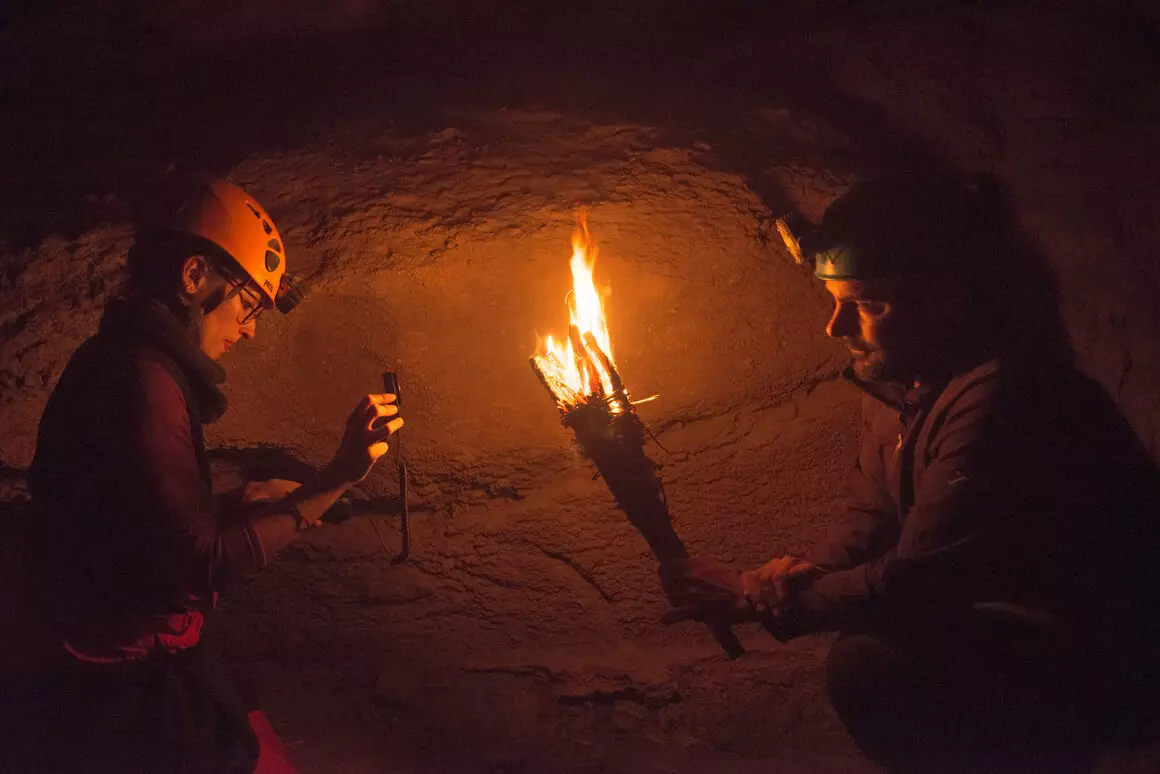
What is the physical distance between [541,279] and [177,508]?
2.28 meters

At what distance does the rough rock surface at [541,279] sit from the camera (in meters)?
3.42

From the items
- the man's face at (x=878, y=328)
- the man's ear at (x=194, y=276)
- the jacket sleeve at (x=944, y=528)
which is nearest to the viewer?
the jacket sleeve at (x=944, y=528)

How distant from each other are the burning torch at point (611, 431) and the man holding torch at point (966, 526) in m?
0.16

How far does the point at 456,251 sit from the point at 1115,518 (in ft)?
10.5

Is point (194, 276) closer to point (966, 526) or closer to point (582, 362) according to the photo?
point (582, 362)

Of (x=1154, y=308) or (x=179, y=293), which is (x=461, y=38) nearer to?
(x=179, y=293)

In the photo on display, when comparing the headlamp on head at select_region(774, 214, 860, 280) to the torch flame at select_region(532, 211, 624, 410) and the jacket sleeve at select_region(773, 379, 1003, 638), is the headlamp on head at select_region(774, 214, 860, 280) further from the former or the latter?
the torch flame at select_region(532, 211, 624, 410)

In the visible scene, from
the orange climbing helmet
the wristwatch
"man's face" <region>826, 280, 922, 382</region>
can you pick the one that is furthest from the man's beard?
the orange climbing helmet

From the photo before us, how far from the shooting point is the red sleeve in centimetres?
283

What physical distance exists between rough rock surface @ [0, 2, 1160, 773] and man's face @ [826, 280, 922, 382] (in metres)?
0.79

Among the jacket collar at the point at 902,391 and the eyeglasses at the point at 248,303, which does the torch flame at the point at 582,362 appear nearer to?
the jacket collar at the point at 902,391

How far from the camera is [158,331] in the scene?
3.10 metres

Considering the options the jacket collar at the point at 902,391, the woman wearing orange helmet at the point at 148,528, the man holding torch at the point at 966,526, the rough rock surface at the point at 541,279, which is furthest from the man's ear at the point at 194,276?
the jacket collar at the point at 902,391

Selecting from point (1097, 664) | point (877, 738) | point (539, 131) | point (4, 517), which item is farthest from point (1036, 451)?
point (4, 517)
